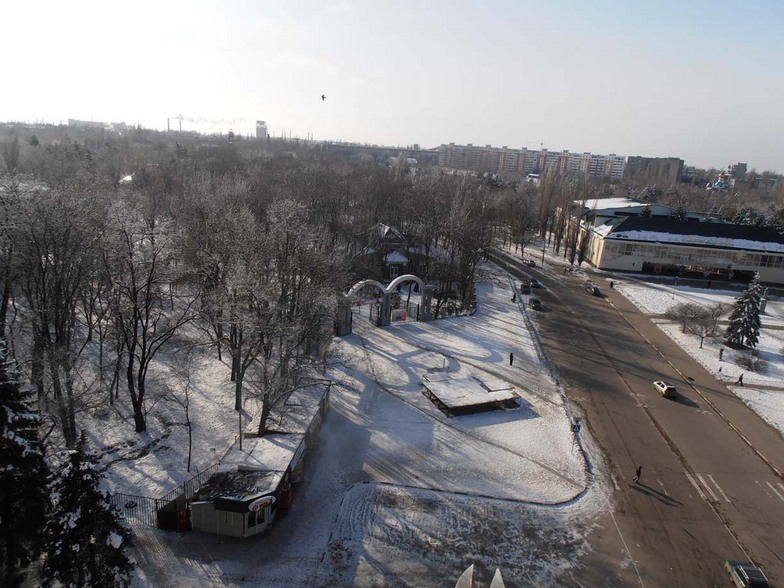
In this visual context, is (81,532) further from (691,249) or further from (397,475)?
(691,249)

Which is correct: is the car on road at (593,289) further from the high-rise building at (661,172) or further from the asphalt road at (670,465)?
the high-rise building at (661,172)

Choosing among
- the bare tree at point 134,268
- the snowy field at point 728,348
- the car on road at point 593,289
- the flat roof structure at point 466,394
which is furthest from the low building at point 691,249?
the bare tree at point 134,268

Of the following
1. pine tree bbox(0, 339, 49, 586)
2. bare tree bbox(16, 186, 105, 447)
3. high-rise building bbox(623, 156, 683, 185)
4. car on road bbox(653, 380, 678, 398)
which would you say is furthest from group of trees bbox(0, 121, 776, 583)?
high-rise building bbox(623, 156, 683, 185)

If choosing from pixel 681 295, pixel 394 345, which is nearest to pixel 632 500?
pixel 394 345

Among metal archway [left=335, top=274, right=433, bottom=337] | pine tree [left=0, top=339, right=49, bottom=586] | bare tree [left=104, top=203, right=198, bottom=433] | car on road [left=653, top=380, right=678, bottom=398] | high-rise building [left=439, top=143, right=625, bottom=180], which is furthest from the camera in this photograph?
high-rise building [left=439, top=143, right=625, bottom=180]

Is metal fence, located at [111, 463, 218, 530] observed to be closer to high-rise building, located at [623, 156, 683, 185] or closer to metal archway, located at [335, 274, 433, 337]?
metal archway, located at [335, 274, 433, 337]

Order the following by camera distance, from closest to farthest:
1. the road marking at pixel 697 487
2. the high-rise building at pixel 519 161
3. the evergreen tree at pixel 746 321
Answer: the road marking at pixel 697 487
the evergreen tree at pixel 746 321
the high-rise building at pixel 519 161

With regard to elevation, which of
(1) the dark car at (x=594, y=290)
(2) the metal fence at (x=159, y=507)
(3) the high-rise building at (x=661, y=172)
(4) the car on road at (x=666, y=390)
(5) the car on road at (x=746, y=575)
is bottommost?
(2) the metal fence at (x=159, y=507)
